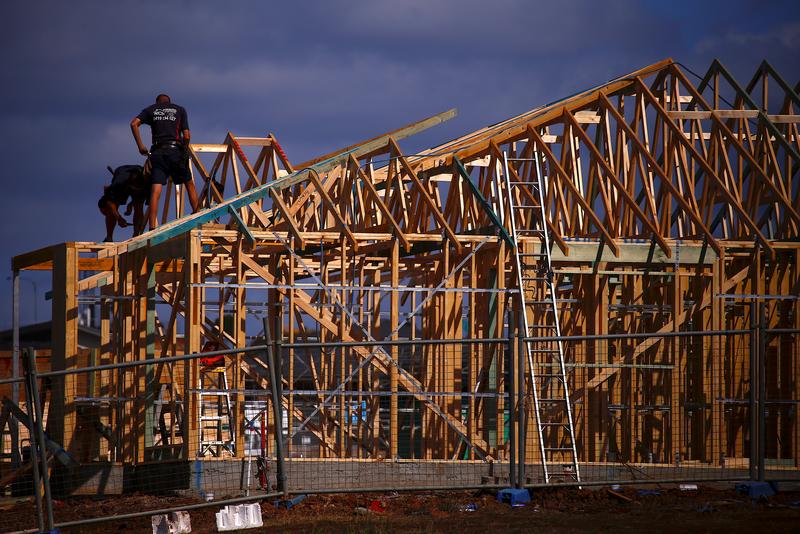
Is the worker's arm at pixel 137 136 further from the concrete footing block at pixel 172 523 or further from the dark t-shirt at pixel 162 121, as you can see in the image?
the concrete footing block at pixel 172 523

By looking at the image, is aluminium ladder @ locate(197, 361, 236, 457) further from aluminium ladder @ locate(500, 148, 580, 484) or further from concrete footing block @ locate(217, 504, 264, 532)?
aluminium ladder @ locate(500, 148, 580, 484)

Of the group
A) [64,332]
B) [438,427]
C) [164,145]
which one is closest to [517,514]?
[438,427]

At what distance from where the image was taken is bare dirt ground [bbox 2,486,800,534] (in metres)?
11.5

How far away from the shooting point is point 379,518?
40.2ft

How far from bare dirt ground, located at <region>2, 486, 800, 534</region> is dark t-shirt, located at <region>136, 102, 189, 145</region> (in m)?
7.34

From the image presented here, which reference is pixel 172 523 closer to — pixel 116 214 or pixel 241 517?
pixel 241 517

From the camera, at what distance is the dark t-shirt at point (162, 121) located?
19.6 meters

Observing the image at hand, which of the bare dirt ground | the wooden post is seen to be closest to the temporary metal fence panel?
the wooden post

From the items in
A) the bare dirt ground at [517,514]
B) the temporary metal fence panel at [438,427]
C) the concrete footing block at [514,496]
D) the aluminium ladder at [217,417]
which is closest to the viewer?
the bare dirt ground at [517,514]

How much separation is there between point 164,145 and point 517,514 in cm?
1027

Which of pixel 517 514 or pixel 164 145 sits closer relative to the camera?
pixel 517 514

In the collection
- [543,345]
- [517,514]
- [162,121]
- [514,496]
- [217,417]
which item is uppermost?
[162,121]

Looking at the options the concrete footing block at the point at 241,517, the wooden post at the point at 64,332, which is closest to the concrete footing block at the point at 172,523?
the concrete footing block at the point at 241,517

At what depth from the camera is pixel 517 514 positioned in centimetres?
1232
